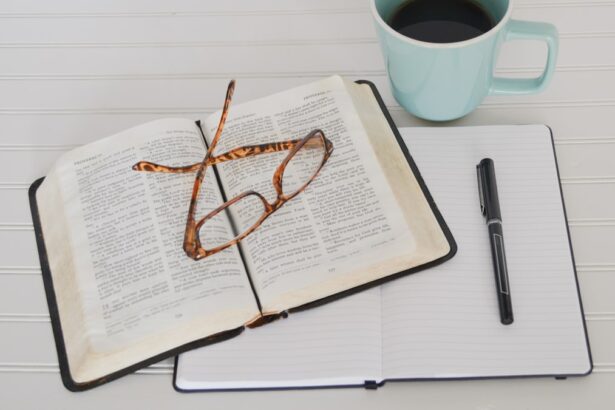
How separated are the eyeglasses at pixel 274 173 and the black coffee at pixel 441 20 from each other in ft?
0.48

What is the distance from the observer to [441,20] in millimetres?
684

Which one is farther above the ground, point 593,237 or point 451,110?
point 451,110

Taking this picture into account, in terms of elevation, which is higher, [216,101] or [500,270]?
[216,101]

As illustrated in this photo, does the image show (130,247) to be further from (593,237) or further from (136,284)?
(593,237)

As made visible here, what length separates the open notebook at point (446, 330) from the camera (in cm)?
58

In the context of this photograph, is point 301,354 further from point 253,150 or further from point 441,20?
point 441,20

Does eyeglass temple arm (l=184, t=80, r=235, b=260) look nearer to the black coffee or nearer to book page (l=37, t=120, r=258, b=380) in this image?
book page (l=37, t=120, r=258, b=380)

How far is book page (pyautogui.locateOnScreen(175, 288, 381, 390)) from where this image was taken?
0.59 m

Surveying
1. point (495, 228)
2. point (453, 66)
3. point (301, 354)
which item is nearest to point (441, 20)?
point (453, 66)

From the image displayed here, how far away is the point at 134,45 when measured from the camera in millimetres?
836

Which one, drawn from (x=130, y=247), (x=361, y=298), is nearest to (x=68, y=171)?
(x=130, y=247)

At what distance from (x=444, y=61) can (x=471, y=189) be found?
0.14 meters

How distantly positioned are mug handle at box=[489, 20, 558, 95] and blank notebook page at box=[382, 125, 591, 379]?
0.05 m

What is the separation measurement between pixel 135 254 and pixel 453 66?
13.8 inches
